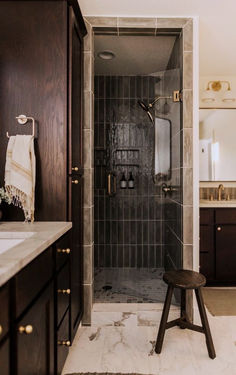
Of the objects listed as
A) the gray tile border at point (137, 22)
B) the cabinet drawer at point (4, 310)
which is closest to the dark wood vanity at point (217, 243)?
the gray tile border at point (137, 22)

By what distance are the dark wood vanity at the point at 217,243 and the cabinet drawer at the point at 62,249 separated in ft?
5.70

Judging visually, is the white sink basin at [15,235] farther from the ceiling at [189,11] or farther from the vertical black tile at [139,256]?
the vertical black tile at [139,256]

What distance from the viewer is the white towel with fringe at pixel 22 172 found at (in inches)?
60.6

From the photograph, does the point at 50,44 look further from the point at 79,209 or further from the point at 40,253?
the point at 40,253

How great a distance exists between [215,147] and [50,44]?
243 centimetres

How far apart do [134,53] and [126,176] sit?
1.36 m

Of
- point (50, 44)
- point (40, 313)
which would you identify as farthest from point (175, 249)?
point (50, 44)

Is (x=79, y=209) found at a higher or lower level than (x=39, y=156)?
lower

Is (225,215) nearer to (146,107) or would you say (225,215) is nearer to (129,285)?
(129,285)

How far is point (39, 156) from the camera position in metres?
1.62

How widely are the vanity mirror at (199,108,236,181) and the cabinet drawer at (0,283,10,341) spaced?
2948mm

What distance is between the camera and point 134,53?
270 cm

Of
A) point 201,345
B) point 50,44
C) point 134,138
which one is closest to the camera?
point 50,44

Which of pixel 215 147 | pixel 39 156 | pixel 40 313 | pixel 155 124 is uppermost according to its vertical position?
pixel 155 124
